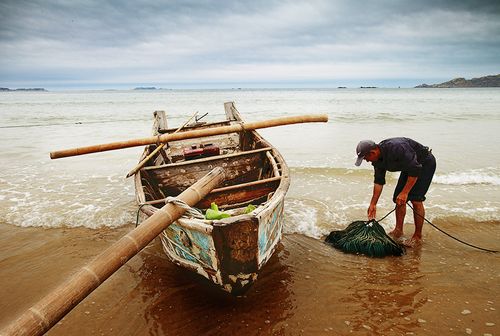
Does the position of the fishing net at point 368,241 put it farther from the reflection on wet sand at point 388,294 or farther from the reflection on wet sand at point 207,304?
the reflection on wet sand at point 207,304

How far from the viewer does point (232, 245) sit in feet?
9.55

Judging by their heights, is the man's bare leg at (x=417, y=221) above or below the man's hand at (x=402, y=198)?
below

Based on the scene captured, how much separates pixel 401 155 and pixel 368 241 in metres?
1.36

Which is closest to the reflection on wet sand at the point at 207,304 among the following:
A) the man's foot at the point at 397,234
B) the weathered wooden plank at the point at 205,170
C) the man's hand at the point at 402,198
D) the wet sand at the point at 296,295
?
the wet sand at the point at 296,295

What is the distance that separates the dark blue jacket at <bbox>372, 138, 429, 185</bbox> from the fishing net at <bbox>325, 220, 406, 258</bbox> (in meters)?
0.97

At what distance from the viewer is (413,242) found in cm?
483

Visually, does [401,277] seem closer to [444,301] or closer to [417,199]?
[444,301]

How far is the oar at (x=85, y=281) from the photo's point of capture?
189 centimetres

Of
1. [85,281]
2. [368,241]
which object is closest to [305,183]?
[368,241]

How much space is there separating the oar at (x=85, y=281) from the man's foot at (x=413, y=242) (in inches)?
143

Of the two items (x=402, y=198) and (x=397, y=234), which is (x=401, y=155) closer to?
(x=402, y=198)

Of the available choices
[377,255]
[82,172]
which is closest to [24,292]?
[377,255]

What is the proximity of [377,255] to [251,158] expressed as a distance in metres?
2.74

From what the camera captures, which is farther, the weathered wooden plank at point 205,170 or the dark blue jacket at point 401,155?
the weathered wooden plank at point 205,170
